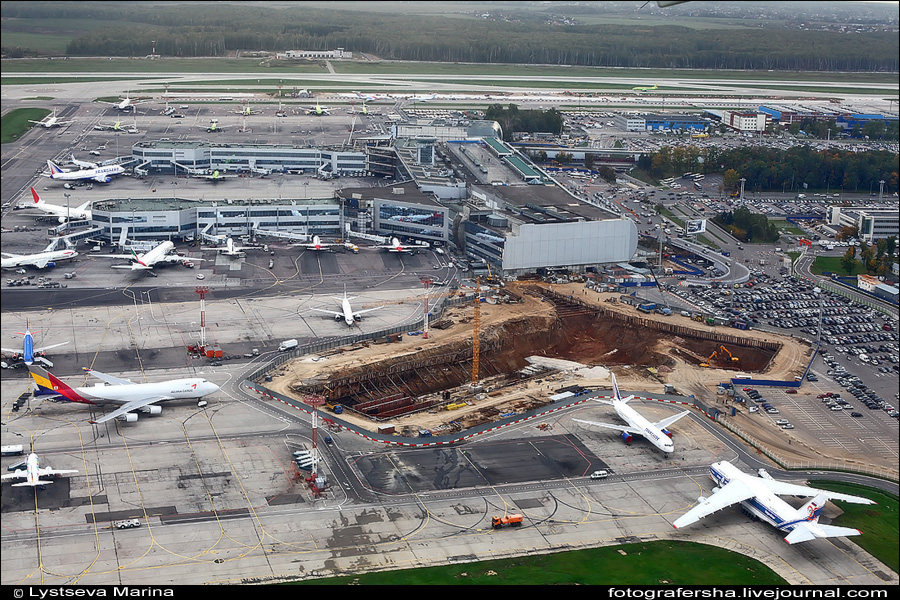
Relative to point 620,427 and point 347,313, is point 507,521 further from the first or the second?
point 347,313

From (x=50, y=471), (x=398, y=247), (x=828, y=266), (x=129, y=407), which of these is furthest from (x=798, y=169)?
(x=50, y=471)

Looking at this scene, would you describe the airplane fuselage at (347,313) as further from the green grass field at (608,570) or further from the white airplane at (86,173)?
the white airplane at (86,173)

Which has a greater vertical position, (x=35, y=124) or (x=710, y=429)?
(x=35, y=124)

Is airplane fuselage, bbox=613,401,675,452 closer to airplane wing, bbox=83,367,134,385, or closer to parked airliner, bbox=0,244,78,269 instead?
airplane wing, bbox=83,367,134,385

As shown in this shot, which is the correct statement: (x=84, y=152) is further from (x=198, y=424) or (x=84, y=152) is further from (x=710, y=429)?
(x=710, y=429)

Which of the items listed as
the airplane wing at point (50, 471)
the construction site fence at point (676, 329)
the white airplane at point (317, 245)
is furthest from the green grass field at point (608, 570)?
the white airplane at point (317, 245)

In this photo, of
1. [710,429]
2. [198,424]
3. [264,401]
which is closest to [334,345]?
[264,401]
